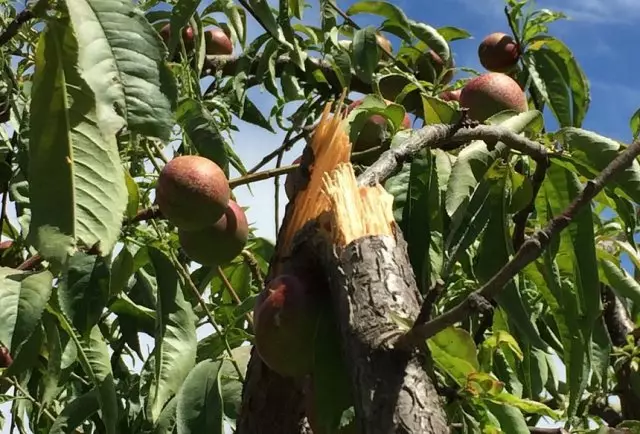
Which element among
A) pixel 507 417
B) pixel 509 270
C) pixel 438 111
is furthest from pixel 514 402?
pixel 438 111

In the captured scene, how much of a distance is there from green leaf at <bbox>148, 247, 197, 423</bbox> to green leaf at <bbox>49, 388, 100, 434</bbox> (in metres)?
0.24

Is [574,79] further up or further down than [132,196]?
further up

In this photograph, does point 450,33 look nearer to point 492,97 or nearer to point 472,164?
point 492,97

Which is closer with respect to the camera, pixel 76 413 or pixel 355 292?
pixel 355 292

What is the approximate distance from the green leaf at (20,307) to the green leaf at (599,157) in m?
0.65

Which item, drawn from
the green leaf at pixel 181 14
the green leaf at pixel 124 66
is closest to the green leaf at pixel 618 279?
the green leaf at pixel 181 14

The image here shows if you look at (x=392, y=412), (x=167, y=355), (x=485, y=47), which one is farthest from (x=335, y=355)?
(x=485, y=47)

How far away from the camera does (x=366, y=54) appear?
6.24 feet

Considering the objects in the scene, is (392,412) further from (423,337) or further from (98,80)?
(98,80)

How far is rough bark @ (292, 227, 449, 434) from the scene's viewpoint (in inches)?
30.5

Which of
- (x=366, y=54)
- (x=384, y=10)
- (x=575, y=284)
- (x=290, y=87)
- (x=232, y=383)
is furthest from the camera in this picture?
(x=290, y=87)

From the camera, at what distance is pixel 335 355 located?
2.99 ft

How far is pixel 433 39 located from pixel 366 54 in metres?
0.17

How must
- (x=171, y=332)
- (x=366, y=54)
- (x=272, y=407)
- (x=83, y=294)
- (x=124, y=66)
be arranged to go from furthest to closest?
1. (x=366, y=54)
2. (x=171, y=332)
3. (x=83, y=294)
4. (x=272, y=407)
5. (x=124, y=66)
